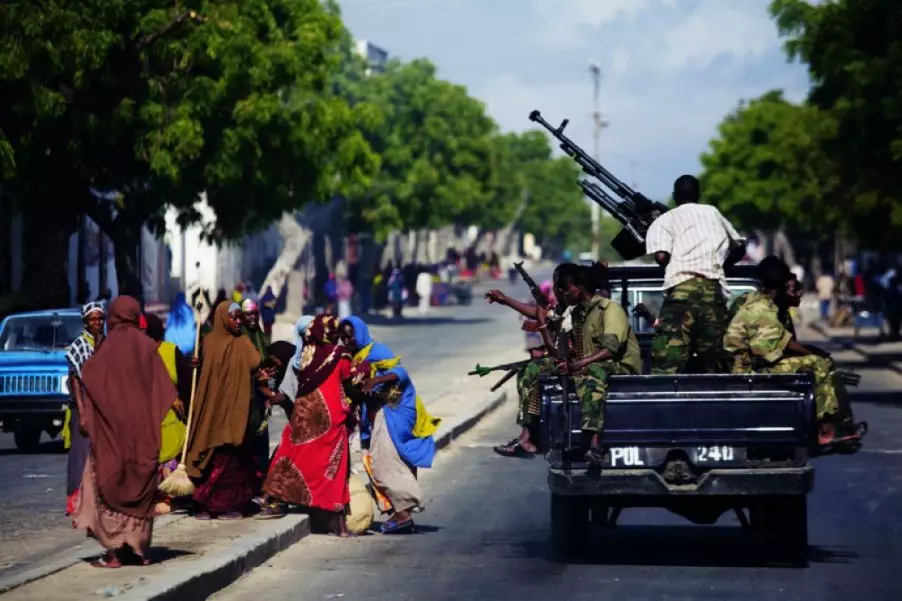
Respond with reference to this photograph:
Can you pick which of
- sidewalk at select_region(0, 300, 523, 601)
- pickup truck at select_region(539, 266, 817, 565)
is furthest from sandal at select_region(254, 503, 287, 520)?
pickup truck at select_region(539, 266, 817, 565)

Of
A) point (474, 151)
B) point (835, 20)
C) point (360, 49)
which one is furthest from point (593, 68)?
point (835, 20)

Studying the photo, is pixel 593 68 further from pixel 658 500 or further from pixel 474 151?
pixel 658 500

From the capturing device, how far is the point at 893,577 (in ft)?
39.6

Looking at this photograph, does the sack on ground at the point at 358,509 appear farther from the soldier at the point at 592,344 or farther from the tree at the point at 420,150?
the tree at the point at 420,150

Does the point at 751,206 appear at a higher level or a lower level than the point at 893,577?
higher

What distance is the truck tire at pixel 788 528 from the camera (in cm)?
1256

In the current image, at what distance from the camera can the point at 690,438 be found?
1200 cm

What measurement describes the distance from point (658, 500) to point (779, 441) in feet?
3.31

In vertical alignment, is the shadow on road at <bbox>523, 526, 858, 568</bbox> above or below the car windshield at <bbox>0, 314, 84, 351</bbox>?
below

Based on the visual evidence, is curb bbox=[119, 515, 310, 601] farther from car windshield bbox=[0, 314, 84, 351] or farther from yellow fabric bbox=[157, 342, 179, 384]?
car windshield bbox=[0, 314, 84, 351]

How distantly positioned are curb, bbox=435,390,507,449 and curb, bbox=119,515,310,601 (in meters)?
8.21

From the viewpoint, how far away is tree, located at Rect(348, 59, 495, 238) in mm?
69750

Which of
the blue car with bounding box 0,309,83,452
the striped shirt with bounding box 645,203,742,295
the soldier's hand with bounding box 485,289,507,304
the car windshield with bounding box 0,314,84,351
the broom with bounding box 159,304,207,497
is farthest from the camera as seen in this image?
the car windshield with bounding box 0,314,84,351

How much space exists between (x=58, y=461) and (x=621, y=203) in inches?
345
